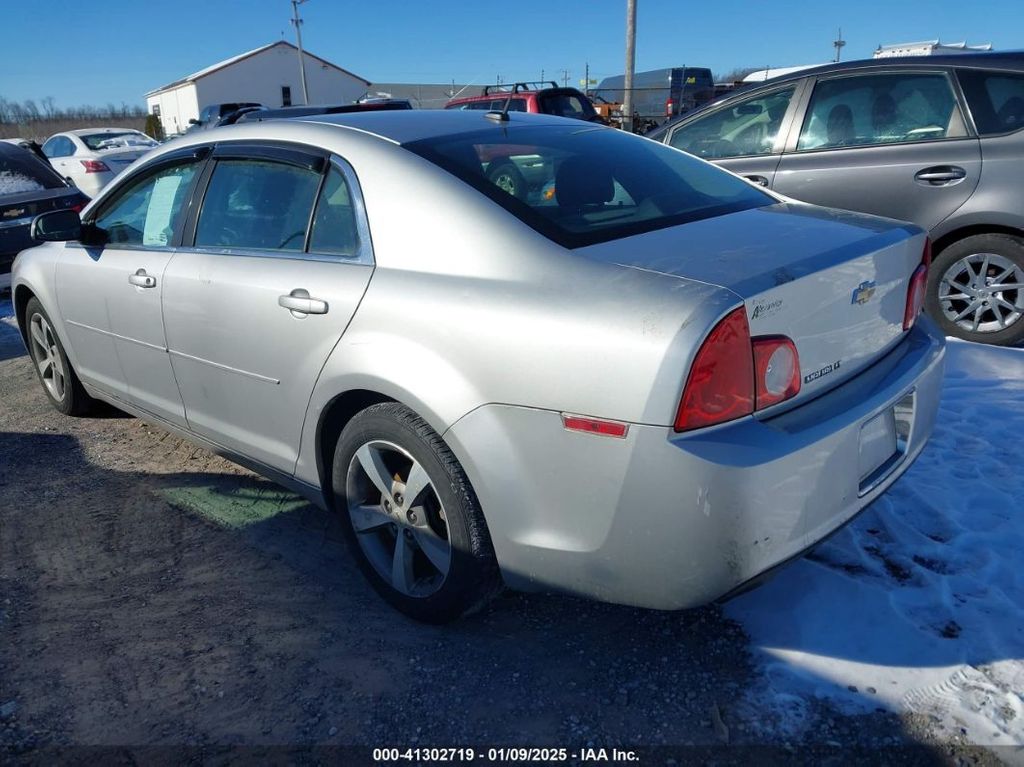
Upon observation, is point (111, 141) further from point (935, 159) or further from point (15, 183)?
point (935, 159)

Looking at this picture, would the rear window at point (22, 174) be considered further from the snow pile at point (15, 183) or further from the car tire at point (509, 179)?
the car tire at point (509, 179)

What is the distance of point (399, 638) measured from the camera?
2.60 meters

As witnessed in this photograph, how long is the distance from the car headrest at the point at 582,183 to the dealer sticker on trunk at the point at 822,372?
35.3 inches

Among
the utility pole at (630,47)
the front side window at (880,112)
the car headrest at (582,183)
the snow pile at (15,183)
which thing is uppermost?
the utility pole at (630,47)

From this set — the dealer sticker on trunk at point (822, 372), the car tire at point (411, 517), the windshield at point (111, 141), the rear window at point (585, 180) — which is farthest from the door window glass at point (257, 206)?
the windshield at point (111, 141)

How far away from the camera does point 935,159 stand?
15.9 feet

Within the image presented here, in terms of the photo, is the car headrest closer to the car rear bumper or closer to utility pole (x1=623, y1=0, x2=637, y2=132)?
the car rear bumper

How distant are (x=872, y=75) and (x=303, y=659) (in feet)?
16.1

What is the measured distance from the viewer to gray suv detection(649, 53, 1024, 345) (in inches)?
185

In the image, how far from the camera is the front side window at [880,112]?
4914 mm

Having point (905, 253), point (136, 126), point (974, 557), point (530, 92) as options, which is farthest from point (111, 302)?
point (136, 126)

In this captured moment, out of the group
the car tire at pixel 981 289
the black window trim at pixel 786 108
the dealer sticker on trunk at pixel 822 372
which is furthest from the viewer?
the black window trim at pixel 786 108

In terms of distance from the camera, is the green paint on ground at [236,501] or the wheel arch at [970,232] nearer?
the green paint on ground at [236,501]

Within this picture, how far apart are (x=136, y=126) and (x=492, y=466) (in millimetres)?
70566
